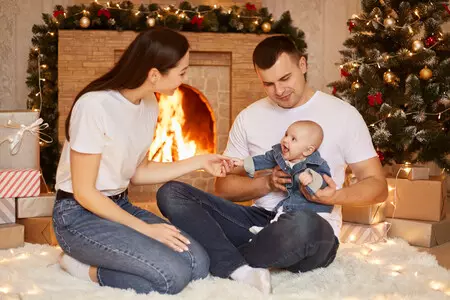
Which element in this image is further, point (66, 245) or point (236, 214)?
point (236, 214)

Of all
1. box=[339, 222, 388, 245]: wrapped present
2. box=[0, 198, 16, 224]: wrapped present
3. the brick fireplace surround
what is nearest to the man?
box=[339, 222, 388, 245]: wrapped present

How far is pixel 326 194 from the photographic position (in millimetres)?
2334

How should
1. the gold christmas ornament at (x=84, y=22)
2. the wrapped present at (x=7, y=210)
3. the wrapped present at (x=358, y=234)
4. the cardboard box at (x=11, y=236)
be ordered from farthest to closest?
the gold christmas ornament at (x=84, y=22) → the wrapped present at (x=358, y=234) → the wrapped present at (x=7, y=210) → the cardboard box at (x=11, y=236)

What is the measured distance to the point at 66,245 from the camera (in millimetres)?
2387

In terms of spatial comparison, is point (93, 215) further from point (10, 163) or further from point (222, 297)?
point (10, 163)

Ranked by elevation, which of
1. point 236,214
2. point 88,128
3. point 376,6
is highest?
point 376,6

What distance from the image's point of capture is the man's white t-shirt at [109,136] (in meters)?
2.28

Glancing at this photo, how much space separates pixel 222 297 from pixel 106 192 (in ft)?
1.87

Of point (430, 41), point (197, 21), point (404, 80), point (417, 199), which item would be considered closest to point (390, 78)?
point (404, 80)

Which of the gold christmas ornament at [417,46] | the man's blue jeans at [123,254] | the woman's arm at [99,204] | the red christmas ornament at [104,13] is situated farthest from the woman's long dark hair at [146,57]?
the red christmas ornament at [104,13]

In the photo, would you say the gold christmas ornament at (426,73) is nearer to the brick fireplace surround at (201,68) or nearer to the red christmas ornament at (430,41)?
the red christmas ornament at (430,41)

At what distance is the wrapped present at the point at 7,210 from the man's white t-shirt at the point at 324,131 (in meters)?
1.11

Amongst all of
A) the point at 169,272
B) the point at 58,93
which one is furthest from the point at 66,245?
the point at 58,93

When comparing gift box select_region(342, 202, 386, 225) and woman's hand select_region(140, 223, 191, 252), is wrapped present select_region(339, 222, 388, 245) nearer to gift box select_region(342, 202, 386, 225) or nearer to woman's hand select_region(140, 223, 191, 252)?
gift box select_region(342, 202, 386, 225)
